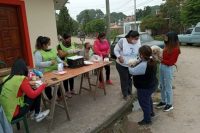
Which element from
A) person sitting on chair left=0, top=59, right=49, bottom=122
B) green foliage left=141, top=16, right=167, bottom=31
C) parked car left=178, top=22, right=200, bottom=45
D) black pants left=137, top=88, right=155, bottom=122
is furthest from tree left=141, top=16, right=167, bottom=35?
person sitting on chair left=0, top=59, right=49, bottom=122

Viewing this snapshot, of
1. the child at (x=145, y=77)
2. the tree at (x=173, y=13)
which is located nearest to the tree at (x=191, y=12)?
the tree at (x=173, y=13)

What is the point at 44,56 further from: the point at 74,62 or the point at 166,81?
the point at 166,81

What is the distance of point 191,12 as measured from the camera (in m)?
25.8

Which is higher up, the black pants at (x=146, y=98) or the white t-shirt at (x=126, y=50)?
the white t-shirt at (x=126, y=50)

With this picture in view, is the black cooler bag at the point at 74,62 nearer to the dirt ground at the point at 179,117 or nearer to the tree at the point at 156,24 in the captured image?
the dirt ground at the point at 179,117

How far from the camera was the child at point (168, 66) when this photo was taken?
540cm

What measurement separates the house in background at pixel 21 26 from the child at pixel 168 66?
4.01 m

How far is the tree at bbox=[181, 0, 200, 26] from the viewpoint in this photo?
82.1 ft

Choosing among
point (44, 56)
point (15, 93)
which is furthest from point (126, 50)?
point (15, 93)

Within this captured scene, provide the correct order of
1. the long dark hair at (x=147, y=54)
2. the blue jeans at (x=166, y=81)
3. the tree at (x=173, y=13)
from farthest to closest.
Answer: the tree at (x=173, y=13), the blue jeans at (x=166, y=81), the long dark hair at (x=147, y=54)

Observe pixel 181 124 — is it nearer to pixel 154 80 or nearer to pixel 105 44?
pixel 154 80

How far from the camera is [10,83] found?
12.7 feet

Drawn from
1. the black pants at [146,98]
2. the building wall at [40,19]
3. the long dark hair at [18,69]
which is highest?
the building wall at [40,19]

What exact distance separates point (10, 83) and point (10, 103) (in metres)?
0.31
